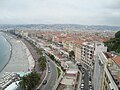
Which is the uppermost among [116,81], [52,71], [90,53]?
[116,81]

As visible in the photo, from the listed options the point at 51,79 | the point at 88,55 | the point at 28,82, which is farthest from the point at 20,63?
the point at 28,82

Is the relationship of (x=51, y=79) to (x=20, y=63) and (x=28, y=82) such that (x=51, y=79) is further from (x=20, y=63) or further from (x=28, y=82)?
(x=20, y=63)

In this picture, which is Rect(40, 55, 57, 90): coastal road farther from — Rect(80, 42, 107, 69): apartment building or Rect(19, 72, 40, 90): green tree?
Rect(80, 42, 107, 69): apartment building

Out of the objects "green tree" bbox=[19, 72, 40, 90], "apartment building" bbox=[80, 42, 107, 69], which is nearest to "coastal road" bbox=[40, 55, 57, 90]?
"green tree" bbox=[19, 72, 40, 90]

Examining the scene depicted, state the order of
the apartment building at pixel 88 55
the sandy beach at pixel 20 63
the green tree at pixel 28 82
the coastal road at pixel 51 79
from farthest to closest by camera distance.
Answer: the sandy beach at pixel 20 63 → the apartment building at pixel 88 55 → the coastal road at pixel 51 79 → the green tree at pixel 28 82

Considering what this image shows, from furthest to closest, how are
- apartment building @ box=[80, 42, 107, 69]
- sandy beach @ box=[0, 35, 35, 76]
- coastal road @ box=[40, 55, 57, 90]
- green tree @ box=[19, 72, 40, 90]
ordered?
sandy beach @ box=[0, 35, 35, 76] < apartment building @ box=[80, 42, 107, 69] < coastal road @ box=[40, 55, 57, 90] < green tree @ box=[19, 72, 40, 90]

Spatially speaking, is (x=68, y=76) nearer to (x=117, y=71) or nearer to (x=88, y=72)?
(x=88, y=72)

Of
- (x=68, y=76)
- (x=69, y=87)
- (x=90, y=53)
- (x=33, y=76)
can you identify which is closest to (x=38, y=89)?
(x=33, y=76)

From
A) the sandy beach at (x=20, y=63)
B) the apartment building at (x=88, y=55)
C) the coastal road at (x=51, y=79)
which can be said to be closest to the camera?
the coastal road at (x=51, y=79)

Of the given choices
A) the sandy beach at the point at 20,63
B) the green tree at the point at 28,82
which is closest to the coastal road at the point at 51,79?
the green tree at the point at 28,82

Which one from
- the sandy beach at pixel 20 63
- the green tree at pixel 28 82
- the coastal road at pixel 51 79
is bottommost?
the sandy beach at pixel 20 63

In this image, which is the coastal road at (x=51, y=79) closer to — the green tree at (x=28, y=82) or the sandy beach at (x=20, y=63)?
the green tree at (x=28, y=82)
